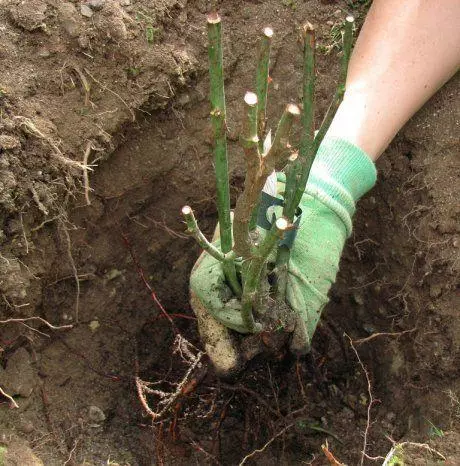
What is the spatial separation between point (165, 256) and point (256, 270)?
2.40 ft

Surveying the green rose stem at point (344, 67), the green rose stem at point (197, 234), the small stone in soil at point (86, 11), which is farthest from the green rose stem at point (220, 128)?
the small stone in soil at point (86, 11)

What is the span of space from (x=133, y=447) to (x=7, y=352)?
37 cm

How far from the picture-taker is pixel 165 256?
167 centimetres

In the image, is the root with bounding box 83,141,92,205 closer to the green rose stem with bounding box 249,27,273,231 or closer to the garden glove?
the garden glove

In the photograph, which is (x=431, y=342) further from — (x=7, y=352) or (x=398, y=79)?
(x=7, y=352)

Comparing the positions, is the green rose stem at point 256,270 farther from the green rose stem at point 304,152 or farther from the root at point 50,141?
the root at point 50,141

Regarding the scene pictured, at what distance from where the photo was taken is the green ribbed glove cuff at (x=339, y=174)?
131cm

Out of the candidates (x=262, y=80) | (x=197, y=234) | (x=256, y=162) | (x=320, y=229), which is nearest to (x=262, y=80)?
(x=262, y=80)

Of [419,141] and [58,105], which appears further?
[419,141]

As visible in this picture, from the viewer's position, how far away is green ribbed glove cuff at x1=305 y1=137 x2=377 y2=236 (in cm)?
131

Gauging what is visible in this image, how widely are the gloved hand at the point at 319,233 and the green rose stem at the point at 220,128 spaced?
0.18 meters

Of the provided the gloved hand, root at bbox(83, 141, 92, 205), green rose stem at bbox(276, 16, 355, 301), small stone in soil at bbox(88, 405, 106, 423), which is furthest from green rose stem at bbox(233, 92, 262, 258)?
small stone in soil at bbox(88, 405, 106, 423)

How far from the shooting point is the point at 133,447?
4.57ft

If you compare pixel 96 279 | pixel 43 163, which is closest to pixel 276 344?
pixel 96 279
